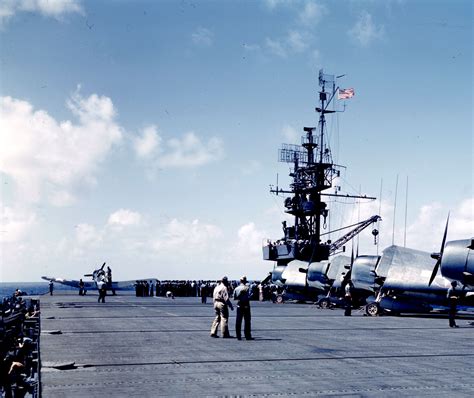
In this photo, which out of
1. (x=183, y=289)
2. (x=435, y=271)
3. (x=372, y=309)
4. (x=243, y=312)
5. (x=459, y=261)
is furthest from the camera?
(x=183, y=289)

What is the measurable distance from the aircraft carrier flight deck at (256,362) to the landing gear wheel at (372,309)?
9.87 metres

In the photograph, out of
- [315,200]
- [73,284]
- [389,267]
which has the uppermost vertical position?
[315,200]

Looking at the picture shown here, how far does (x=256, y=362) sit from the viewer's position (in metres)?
12.4

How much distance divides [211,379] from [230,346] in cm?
499

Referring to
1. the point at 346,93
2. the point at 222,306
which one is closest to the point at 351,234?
the point at 346,93

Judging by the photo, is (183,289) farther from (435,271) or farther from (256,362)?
(256,362)

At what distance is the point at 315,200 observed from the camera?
6250 centimetres

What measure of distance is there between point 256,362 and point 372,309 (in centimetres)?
1953

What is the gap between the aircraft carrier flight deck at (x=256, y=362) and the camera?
9.55 meters

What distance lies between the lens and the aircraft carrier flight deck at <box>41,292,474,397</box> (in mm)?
9555

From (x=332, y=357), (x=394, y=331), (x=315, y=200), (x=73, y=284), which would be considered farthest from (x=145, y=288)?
(x=332, y=357)

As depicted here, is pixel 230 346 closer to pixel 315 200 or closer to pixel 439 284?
pixel 439 284

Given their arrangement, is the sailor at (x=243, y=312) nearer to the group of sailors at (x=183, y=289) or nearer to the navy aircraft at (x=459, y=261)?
the navy aircraft at (x=459, y=261)

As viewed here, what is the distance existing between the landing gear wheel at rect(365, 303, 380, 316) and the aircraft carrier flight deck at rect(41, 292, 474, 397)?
9.87 meters
